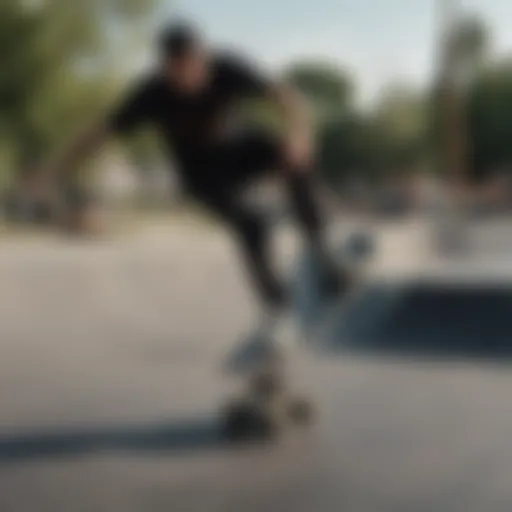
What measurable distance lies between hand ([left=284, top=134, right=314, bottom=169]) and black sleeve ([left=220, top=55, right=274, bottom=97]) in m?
0.11

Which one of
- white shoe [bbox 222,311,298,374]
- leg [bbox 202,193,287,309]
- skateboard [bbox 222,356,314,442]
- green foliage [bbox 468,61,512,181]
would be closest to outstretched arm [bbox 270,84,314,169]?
leg [bbox 202,193,287,309]

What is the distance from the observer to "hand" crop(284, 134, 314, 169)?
2.29 meters

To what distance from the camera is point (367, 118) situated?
86.0 inches

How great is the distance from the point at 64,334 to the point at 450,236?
1.17m

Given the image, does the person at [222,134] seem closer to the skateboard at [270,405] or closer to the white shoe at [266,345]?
the white shoe at [266,345]

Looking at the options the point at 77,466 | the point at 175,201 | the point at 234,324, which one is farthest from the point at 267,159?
the point at 77,466

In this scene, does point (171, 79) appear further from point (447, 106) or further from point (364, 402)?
point (364, 402)

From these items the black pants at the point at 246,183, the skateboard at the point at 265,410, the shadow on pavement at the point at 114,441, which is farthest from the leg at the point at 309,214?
the shadow on pavement at the point at 114,441

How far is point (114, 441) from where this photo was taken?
2777mm

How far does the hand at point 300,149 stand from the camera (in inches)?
90.2

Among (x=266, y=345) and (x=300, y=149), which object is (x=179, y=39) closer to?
(x=300, y=149)

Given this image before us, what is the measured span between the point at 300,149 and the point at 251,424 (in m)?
0.78

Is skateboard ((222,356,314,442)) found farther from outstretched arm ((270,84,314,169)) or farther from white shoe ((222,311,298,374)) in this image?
outstretched arm ((270,84,314,169))

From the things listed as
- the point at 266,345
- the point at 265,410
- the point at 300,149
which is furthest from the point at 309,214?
the point at 265,410
